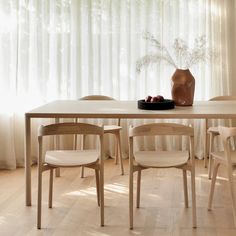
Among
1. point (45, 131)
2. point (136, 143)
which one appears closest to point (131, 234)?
point (45, 131)

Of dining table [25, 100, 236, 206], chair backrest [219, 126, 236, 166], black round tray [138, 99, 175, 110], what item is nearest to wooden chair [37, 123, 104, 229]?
dining table [25, 100, 236, 206]

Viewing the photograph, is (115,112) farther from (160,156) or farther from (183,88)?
(183,88)

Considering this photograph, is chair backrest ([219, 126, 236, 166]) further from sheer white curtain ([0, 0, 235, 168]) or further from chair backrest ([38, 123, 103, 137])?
sheer white curtain ([0, 0, 235, 168])

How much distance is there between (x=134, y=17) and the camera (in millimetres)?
5137

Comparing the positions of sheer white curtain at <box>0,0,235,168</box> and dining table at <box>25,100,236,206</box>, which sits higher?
sheer white curtain at <box>0,0,235,168</box>

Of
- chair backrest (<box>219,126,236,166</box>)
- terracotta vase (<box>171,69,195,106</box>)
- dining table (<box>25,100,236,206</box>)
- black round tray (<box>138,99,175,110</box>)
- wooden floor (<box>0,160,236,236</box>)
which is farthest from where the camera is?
terracotta vase (<box>171,69,195,106</box>)

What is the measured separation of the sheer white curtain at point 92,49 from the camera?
504 cm

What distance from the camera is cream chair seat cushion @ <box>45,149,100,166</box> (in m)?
3.29

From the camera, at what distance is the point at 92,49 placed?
5.18 m

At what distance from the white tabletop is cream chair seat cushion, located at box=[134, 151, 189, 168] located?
267 millimetres

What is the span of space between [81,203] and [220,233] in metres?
1.12

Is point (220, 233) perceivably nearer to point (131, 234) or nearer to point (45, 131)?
point (131, 234)

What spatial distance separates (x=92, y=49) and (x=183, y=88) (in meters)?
1.54

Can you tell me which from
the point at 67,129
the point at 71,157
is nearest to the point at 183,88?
the point at 71,157
